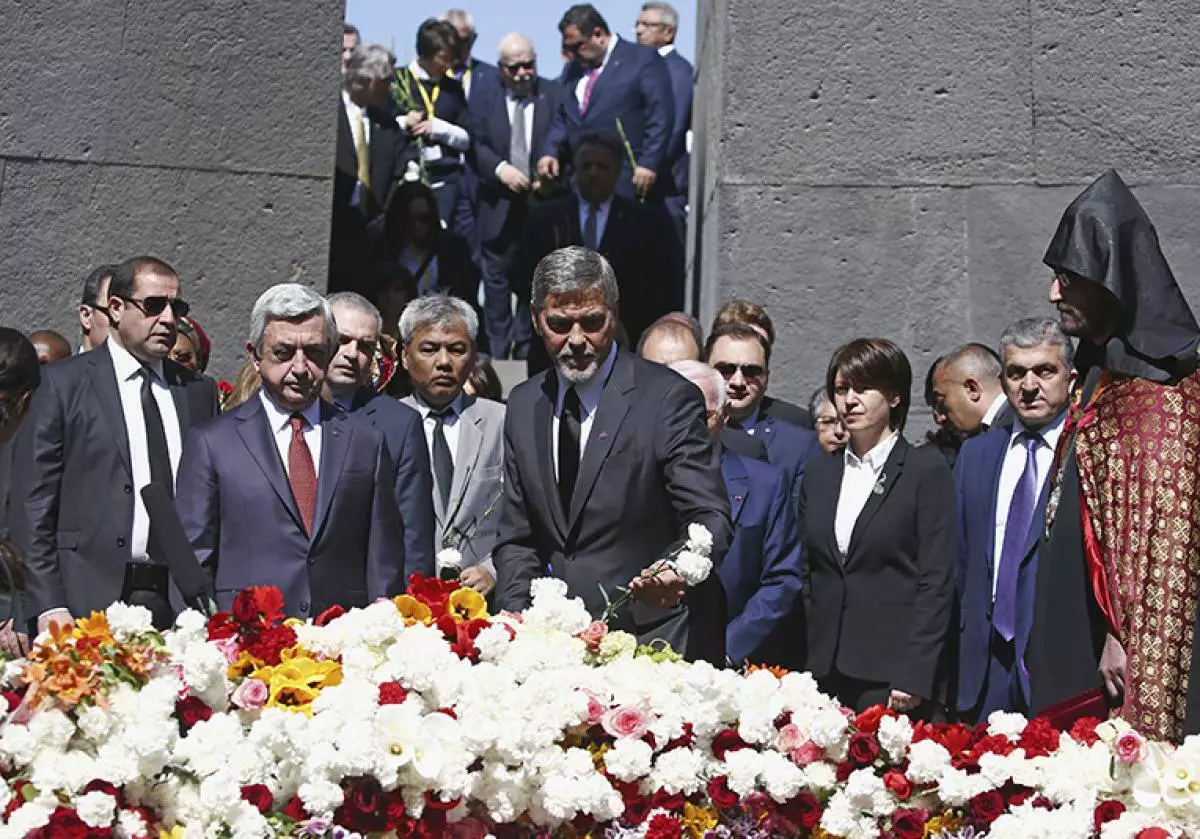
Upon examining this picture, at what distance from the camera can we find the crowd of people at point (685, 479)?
5.03 metres

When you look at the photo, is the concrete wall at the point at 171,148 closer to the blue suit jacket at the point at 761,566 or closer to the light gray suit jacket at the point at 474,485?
the light gray suit jacket at the point at 474,485

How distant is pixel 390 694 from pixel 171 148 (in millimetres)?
5517

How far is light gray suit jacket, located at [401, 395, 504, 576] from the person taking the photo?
6.71 m

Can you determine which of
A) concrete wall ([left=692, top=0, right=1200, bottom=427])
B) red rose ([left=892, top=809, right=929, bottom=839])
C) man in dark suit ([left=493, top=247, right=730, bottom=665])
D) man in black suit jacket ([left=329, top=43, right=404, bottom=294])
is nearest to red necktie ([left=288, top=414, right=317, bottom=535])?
man in dark suit ([left=493, top=247, right=730, bottom=665])

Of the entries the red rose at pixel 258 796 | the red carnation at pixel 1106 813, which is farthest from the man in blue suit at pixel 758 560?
the red rose at pixel 258 796

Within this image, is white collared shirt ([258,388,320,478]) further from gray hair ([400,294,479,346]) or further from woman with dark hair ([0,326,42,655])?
gray hair ([400,294,479,346])

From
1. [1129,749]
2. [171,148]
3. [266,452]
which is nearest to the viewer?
[1129,749]

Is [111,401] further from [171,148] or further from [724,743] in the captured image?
[724,743]

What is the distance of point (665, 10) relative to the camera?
38.3 ft

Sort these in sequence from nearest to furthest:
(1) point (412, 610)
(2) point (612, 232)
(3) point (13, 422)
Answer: (1) point (412, 610) → (3) point (13, 422) → (2) point (612, 232)

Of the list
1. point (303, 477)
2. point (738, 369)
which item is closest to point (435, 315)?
point (738, 369)

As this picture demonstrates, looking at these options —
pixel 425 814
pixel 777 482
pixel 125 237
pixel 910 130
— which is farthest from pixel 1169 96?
pixel 425 814

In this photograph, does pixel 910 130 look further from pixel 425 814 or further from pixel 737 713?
pixel 425 814

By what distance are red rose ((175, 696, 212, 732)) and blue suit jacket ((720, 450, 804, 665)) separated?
9.44ft
